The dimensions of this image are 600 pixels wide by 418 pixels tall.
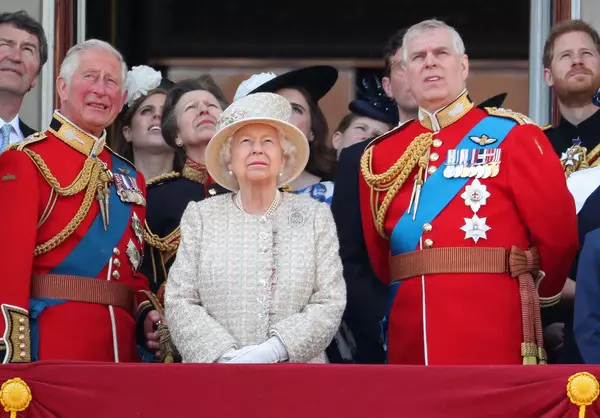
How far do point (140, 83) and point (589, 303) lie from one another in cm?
275

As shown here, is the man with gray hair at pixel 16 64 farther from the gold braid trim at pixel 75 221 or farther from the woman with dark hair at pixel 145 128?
the gold braid trim at pixel 75 221

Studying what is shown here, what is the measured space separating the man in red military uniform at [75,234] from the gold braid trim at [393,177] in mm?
811

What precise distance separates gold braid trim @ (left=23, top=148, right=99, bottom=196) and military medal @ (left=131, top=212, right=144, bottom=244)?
20 cm

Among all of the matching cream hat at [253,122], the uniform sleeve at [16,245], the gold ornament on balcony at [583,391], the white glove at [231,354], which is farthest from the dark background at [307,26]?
the gold ornament on balcony at [583,391]

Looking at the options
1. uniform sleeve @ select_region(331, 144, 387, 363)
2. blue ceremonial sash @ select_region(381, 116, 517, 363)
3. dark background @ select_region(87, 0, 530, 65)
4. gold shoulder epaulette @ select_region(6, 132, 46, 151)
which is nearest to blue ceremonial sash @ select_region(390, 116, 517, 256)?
blue ceremonial sash @ select_region(381, 116, 517, 363)

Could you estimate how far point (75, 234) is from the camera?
4.95 metres

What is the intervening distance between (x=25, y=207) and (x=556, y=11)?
2.83 meters

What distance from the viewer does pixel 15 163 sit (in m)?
4.90

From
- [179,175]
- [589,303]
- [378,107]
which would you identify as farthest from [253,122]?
[378,107]

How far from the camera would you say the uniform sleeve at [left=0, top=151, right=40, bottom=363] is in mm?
4582

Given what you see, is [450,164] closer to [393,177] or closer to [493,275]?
[393,177]

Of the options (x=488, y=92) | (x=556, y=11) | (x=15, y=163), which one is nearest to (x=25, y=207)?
(x=15, y=163)

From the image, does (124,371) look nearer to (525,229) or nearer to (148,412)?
(148,412)

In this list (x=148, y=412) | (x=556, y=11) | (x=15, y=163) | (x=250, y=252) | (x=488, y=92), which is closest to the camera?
(x=148, y=412)
